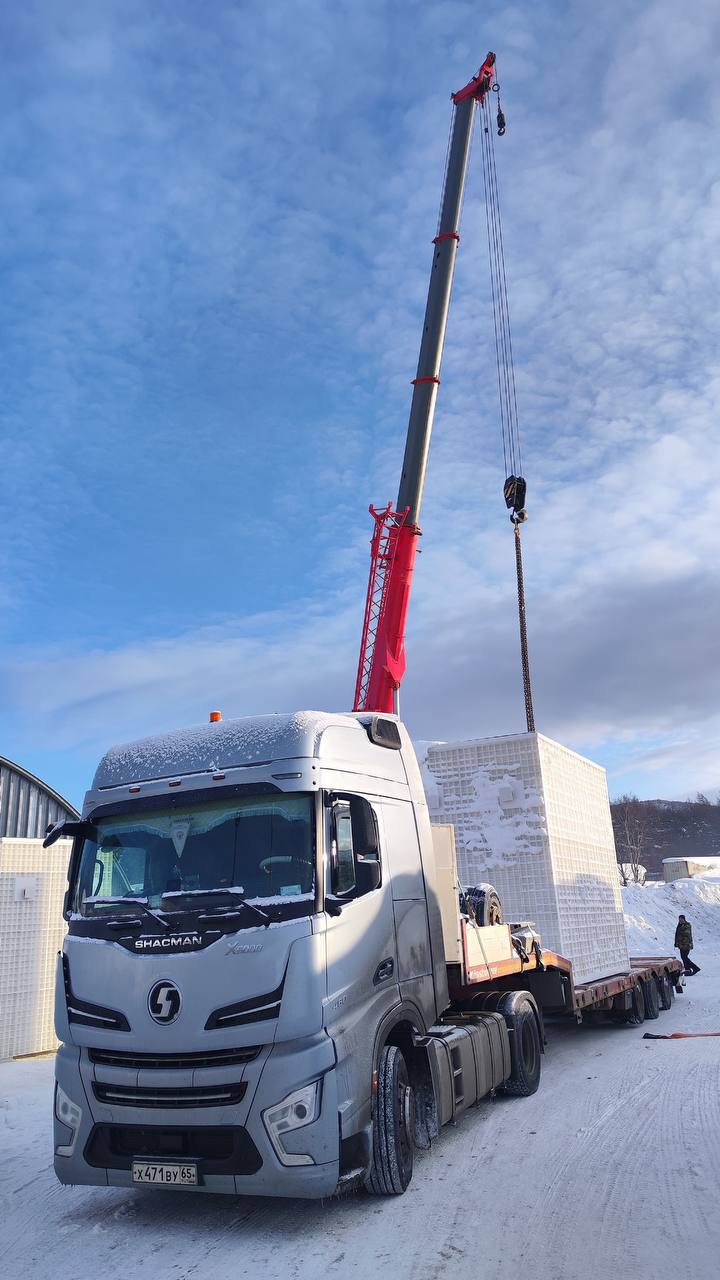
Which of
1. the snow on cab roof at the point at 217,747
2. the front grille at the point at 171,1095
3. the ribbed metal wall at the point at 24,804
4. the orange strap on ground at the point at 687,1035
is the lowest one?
the orange strap on ground at the point at 687,1035

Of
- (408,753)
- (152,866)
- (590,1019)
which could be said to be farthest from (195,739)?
(590,1019)

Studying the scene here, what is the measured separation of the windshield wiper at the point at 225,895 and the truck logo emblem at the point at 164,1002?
0.49 m

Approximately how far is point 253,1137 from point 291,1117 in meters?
0.25

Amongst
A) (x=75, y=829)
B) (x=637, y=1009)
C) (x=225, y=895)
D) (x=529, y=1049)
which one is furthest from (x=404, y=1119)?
(x=637, y=1009)

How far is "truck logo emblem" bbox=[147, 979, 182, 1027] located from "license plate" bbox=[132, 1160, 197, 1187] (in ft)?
2.73

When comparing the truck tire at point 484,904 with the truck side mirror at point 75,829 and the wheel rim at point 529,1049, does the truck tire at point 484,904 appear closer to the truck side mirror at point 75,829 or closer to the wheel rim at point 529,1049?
the wheel rim at point 529,1049

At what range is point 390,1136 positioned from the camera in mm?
5660

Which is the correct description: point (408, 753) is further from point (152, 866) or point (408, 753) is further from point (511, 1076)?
point (511, 1076)

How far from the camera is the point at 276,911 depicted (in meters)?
5.32

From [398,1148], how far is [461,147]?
16.5m

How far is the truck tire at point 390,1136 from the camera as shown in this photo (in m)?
5.65

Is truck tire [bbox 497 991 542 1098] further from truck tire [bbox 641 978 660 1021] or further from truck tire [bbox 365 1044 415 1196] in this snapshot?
truck tire [bbox 641 978 660 1021]

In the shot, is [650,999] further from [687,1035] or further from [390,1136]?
[390,1136]

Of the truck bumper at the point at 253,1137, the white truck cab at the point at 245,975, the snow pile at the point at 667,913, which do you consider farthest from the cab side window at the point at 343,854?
the snow pile at the point at 667,913
